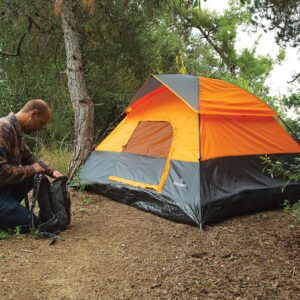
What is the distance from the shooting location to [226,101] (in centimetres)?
459

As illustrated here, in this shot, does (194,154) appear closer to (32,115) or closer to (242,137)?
(242,137)

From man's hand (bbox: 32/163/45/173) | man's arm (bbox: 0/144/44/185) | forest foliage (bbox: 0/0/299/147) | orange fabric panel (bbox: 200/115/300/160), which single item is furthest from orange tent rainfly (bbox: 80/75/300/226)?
man's arm (bbox: 0/144/44/185)

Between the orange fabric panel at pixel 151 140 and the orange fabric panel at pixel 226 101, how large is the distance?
580mm

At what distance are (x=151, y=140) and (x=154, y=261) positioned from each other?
210cm

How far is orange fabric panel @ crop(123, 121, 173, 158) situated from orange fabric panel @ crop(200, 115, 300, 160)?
52 cm

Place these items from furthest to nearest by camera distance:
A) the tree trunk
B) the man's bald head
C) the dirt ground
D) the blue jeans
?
the tree trunk < the man's bald head < the blue jeans < the dirt ground

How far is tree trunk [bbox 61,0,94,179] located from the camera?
5500mm

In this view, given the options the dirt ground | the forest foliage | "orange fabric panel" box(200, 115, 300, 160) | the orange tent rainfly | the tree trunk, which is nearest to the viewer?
the dirt ground

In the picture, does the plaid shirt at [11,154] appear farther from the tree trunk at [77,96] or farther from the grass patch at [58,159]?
the grass patch at [58,159]

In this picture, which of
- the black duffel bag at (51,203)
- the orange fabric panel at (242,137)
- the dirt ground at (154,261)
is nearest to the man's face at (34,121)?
the black duffel bag at (51,203)

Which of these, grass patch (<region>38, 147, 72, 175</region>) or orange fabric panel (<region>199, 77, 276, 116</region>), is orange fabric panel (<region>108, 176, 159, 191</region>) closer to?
orange fabric panel (<region>199, 77, 276, 116</region>)

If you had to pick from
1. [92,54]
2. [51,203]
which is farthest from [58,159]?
[51,203]

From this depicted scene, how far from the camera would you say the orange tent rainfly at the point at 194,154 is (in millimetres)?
4035

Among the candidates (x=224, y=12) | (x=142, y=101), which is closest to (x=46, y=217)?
(x=142, y=101)
